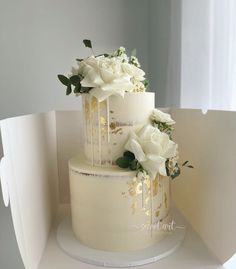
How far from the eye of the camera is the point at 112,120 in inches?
25.1

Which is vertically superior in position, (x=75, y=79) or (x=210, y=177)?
(x=75, y=79)

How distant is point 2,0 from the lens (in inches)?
38.7

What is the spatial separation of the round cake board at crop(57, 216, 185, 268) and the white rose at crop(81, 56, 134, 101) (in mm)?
350

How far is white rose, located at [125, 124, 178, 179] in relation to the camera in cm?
59

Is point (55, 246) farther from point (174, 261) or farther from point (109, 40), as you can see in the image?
point (109, 40)

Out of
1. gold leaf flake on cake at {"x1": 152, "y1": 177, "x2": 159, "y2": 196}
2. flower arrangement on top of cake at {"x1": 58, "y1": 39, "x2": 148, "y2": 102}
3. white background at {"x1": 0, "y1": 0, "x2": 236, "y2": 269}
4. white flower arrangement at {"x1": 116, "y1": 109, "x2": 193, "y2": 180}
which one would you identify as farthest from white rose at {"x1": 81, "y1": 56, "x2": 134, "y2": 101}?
white background at {"x1": 0, "y1": 0, "x2": 236, "y2": 269}

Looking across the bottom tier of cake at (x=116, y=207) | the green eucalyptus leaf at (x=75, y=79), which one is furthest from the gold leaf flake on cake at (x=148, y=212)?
the green eucalyptus leaf at (x=75, y=79)

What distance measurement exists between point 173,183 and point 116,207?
1.14 feet

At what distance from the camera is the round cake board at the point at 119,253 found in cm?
60

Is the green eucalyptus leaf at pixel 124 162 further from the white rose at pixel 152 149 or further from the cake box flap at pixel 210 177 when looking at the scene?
the cake box flap at pixel 210 177

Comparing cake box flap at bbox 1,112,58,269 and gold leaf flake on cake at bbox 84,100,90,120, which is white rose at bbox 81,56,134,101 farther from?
cake box flap at bbox 1,112,58,269

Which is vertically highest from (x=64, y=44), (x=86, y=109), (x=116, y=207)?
(x=64, y=44)

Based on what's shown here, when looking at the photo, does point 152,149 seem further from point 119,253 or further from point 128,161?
point 119,253

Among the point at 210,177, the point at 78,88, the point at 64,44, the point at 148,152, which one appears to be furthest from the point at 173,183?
the point at 64,44
